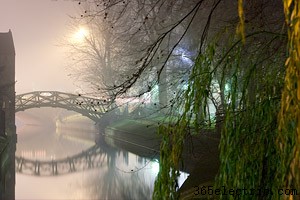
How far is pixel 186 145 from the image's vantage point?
17922 millimetres

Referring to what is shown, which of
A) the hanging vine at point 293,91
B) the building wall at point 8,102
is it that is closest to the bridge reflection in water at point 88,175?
the building wall at point 8,102

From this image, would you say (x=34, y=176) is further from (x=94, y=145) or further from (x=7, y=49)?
(x=7, y=49)

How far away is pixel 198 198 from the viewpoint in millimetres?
7840

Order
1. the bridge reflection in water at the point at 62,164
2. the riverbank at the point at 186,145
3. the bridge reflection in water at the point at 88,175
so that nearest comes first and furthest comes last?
the riverbank at the point at 186,145, the bridge reflection in water at the point at 88,175, the bridge reflection in water at the point at 62,164

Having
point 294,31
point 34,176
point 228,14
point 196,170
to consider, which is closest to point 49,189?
point 34,176

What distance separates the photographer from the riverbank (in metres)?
10.2

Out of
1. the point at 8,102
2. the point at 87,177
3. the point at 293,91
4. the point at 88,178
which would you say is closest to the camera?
the point at 293,91

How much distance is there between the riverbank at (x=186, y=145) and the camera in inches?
404

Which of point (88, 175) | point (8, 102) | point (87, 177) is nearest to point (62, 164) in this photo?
point (88, 175)

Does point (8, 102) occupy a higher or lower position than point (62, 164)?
higher

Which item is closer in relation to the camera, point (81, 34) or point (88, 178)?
point (88, 178)

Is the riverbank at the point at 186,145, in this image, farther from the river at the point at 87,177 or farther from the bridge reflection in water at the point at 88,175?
the bridge reflection in water at the point at 88,175

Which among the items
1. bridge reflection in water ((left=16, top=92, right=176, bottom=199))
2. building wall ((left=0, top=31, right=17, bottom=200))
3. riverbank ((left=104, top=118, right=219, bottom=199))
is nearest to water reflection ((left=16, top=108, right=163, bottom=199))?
bridge reflection in water ((left=16, top=92, right=176, bottom=199))

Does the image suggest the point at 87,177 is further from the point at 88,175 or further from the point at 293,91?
the point at 293,91
